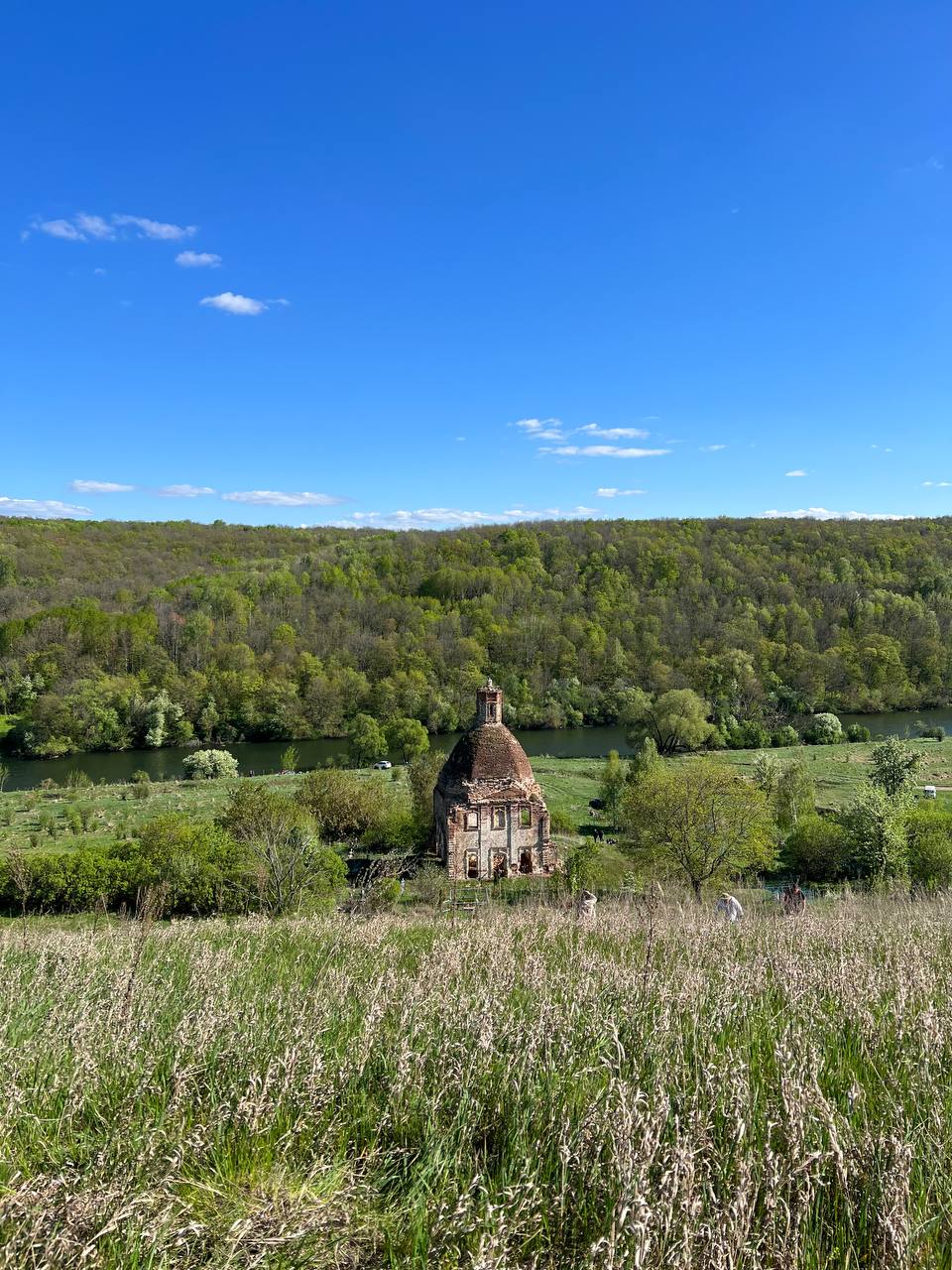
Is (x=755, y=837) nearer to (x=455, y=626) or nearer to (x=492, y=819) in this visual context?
(x=492, y=819)

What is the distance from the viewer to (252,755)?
63.2 meters

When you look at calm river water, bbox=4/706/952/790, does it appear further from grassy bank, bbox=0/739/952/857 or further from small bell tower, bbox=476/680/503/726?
small bell tower, bbox=476/680/503/726

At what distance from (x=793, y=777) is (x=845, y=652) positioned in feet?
187

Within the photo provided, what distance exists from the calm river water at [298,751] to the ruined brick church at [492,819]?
34.0m

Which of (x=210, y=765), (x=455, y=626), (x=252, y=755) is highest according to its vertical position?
(x=455, y=626)

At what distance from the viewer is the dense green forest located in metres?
70.0

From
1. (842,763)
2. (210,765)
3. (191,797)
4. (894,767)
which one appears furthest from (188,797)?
(842,763)

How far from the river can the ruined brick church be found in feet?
107

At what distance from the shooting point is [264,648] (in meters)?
81.8

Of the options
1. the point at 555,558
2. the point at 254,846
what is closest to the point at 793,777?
the point at 254,846

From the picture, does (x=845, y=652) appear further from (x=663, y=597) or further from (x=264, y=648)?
(x=264, y=648)

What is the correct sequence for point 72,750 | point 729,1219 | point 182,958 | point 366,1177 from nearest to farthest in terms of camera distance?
point 729,1219
point 366,1177
point 182,958
point 72,750

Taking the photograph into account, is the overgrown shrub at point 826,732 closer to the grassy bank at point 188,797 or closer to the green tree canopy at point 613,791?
the grassy bank at point 188,797

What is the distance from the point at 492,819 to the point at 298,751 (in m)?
42.9
